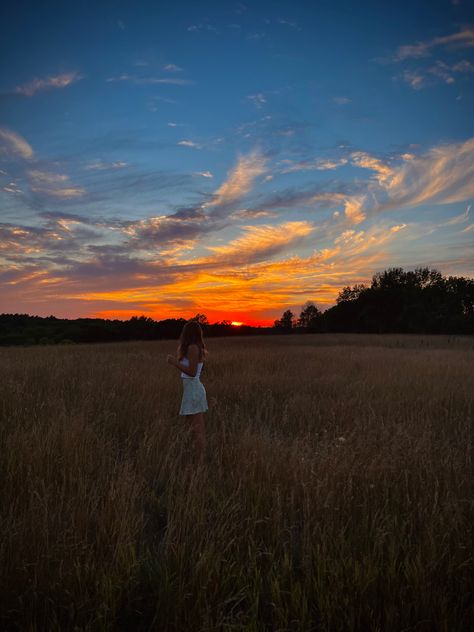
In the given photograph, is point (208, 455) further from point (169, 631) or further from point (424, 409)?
point (424, 409)

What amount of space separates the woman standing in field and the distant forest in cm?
2534

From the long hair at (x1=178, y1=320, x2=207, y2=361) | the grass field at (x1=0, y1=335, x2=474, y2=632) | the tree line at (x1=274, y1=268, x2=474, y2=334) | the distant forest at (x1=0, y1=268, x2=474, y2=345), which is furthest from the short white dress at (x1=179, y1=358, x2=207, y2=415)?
the tree line at (x1=274, y1=268, x2=474, y2=334)

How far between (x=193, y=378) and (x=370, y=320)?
235ft

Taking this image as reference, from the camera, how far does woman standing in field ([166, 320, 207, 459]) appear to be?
207 inches

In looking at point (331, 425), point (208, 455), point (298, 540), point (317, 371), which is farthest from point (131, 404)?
point (317, 371)

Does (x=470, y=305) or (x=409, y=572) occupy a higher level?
(x=470, y=305)

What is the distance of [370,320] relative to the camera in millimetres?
72750

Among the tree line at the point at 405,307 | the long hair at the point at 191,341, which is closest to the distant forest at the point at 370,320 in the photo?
the tree line at the point at 405,307

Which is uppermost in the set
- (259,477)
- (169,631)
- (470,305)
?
(470,305)

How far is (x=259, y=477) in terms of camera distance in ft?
13.2

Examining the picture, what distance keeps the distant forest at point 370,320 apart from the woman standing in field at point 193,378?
2534 cm

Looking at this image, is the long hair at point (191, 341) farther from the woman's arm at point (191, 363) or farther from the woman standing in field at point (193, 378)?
the woman's arm at point (191, 363)

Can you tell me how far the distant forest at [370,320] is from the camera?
37.1 meters

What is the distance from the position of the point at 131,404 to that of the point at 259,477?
12.8ft
